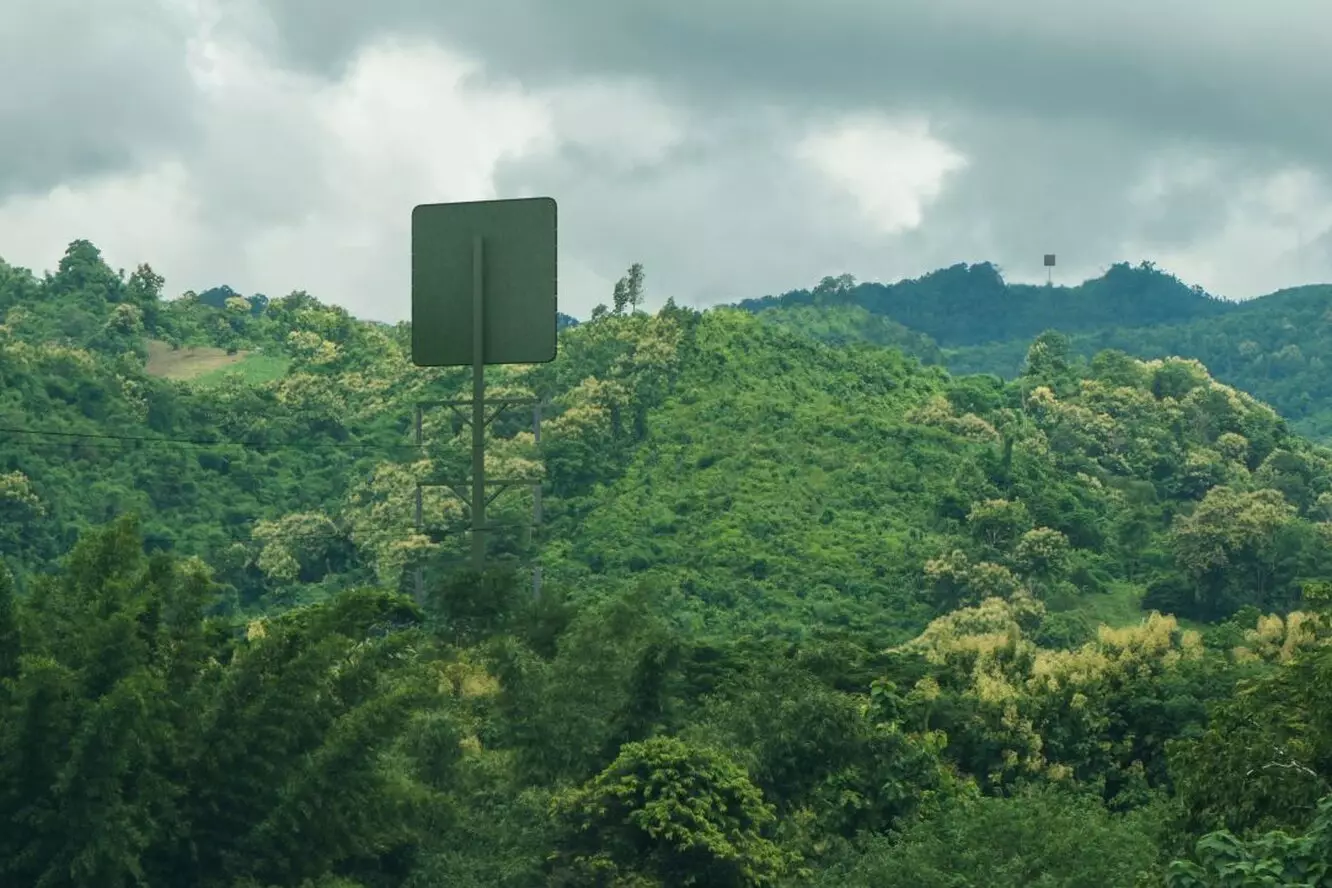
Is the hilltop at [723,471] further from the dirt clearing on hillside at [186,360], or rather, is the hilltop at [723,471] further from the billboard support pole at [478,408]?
the billboard support pole at [478,408]

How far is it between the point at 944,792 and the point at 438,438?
68.2 meters

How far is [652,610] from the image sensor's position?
1651 inches

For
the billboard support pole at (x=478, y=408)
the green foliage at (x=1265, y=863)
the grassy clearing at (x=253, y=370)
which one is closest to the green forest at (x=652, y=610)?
the green foliage at (x=1265, y=863)

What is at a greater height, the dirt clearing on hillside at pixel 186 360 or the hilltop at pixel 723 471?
the dirt clearing on hillside at pixel 186 360

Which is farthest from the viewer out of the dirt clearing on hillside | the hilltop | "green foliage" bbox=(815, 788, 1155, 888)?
the dirt clearing on hillside

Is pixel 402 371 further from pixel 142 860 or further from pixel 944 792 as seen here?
pixel 142 860

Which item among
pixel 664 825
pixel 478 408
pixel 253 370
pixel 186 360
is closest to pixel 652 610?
pixel 664 825

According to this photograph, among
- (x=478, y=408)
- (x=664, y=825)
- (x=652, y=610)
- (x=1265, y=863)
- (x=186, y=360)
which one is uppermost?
(x=186, y=360)

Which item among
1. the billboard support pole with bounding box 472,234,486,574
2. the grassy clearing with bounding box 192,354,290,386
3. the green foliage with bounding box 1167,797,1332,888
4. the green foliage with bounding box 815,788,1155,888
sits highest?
the grassy clearing with bounding box 192,354,290,386

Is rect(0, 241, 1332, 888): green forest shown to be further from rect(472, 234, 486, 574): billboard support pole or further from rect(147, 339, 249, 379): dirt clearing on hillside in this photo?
rect(472, 234, 486, 574): billboard support pole

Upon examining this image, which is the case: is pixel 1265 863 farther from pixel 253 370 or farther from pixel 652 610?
pixel 253 370

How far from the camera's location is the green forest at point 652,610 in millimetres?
25672

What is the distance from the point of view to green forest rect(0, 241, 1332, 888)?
2567 cm

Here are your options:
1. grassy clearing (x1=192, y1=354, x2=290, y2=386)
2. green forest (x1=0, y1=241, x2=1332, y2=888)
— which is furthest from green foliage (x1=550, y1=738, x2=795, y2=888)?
grassy clearing (x1=192, y1=354, x2=290, y2=386)
